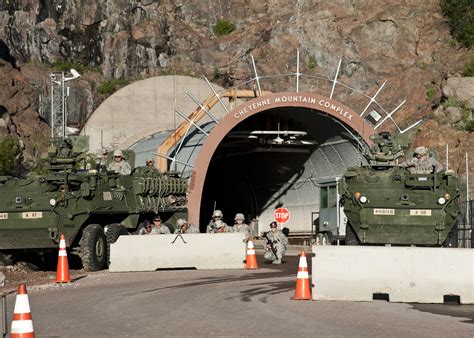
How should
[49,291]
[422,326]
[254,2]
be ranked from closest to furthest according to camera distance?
Answer: [422,326]
[49,291]
[254,2]

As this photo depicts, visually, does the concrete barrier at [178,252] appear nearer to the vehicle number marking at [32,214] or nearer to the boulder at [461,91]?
the vehicle number marking at [32,214]

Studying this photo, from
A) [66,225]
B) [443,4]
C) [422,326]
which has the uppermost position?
[443,4]

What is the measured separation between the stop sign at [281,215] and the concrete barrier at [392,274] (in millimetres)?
25986

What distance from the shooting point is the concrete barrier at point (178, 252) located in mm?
24109

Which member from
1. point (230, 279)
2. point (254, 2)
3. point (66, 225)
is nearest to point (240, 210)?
point (66, 225)

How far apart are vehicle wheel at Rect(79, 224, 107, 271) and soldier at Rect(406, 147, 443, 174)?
23.9ft

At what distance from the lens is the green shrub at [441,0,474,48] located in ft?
244

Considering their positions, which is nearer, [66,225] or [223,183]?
[66,225]

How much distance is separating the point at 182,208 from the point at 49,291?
12.7 m

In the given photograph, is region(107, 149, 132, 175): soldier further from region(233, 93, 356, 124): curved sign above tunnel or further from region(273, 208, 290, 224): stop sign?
region(273, 208, 290, 224): stop sign

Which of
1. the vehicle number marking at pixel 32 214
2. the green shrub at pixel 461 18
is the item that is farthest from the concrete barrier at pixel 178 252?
the green shrub at pixel 461 18

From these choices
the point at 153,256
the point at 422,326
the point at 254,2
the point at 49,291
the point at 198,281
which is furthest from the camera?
the point at 254,2

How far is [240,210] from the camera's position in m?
48.8

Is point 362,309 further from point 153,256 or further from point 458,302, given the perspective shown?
point 153,256
